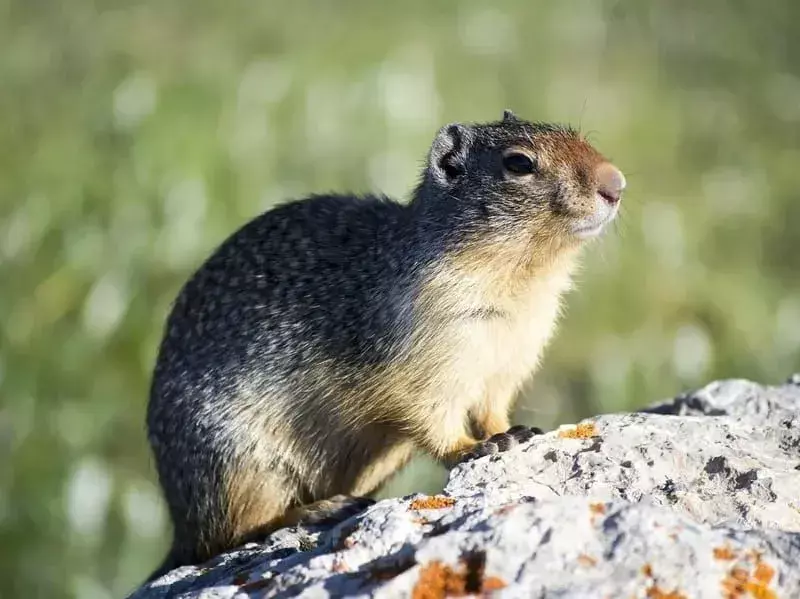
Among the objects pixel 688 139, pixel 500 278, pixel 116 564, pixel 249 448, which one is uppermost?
pixel 688 139

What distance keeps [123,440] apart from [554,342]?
3.55 metres

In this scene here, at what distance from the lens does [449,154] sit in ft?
16.5

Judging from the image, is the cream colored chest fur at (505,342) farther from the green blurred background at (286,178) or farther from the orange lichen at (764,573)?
the green blurred background at (286,178)

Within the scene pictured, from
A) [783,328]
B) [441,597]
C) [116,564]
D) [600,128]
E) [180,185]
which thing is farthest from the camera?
[600,128]

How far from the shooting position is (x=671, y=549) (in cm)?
271

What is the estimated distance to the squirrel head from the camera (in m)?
4.54

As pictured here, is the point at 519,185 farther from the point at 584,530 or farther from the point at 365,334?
the point at 584,530

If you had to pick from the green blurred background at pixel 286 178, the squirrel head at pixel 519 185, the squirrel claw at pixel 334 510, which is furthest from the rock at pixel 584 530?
the green blurred background at pixel 286 178

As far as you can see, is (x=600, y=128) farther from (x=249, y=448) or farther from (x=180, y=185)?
(x=249, y=448)

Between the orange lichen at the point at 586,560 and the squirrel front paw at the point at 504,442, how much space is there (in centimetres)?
132

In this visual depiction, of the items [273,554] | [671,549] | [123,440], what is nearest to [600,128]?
[123,440]

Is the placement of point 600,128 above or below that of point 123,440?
above

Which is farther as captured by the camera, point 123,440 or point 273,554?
point 123,440

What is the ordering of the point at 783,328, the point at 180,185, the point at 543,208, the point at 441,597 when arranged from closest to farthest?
the point at 441,597 < the point at 543,208 < the point at 180,185 < the point at 783,328
